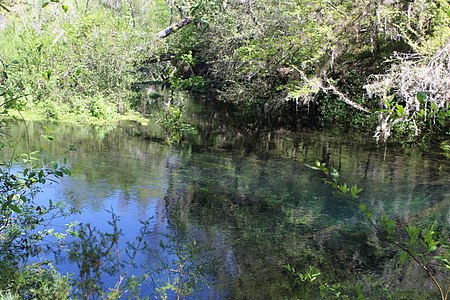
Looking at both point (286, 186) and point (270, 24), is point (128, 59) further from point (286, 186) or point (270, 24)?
point (286, 186)

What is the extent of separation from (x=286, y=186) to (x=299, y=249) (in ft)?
7.81

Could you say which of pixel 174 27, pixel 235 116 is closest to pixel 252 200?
pixel 235 116

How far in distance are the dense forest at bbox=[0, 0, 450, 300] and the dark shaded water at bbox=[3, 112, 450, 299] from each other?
0.04 meters

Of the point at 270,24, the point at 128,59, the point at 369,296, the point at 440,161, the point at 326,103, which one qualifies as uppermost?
the point at 270,24

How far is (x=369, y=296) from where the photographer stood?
4.08 m

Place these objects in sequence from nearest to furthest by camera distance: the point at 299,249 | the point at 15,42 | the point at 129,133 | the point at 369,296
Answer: the point at 369,296
the point at 299,249
the point at 129,133
the point at 15,42

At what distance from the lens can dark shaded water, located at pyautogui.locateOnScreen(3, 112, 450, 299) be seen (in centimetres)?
451

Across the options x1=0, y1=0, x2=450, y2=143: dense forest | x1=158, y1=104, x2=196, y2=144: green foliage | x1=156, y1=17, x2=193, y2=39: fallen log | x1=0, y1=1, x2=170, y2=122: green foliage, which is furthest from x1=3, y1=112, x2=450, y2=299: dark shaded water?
x1=156, y1=17, x2=193, y2=39: fallen log

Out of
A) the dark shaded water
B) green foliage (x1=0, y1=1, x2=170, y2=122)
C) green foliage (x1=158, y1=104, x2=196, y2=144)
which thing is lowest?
the dark shaded water

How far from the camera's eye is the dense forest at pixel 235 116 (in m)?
3.77

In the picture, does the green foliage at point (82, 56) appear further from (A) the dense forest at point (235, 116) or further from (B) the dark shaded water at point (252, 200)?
(B) the dark shaded water at point (252, 200)

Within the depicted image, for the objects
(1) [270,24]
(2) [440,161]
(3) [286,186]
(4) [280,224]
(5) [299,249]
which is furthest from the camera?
(1) [270,24]

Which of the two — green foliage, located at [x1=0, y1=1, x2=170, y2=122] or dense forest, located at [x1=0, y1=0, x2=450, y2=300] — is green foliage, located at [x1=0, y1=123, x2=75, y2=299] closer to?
dense forest, located at [x1=0, y1=0, x2=450, y2=300]

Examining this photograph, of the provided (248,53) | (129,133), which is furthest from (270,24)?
(129,133)
